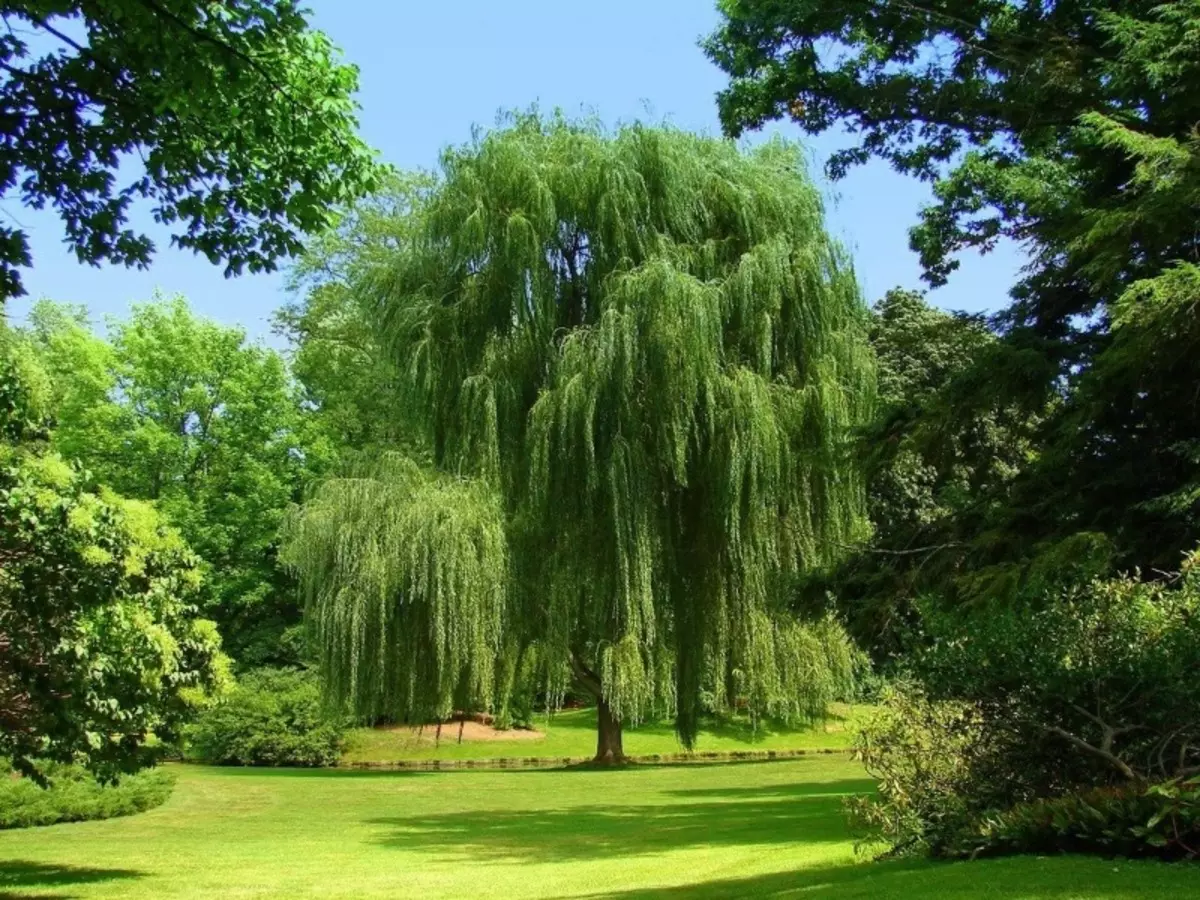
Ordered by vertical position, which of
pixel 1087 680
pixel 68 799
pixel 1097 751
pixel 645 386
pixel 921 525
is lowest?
pixel 68 799

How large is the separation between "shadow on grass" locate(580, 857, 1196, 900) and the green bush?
21.3m

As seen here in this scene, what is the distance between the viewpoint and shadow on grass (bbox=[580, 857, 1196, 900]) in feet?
21.0

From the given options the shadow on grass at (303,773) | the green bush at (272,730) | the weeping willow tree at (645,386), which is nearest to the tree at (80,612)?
the weeping willow tree at (645,386)

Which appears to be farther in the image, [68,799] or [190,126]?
[68,799]

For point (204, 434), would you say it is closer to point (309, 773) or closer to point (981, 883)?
point (309, 773)

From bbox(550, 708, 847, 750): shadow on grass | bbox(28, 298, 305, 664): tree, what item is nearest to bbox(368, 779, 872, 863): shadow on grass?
bbox(550, 708, 847, 750): shadow on grass

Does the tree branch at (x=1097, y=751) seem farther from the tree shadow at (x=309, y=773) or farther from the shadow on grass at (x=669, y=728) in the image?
the shadow on grass at (x=669, y=728)

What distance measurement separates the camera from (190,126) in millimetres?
7180

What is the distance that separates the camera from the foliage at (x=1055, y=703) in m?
8.15

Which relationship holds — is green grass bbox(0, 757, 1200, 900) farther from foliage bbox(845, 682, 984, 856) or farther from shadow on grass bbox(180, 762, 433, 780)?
shadow on grass bbox(180, 762, 433, 780)

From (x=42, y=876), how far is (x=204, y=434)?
28.5m

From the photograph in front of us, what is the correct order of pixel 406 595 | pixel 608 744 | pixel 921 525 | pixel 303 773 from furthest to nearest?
pixel 303 773, pixel 608 744, pixel 406 595, pixel 921 525

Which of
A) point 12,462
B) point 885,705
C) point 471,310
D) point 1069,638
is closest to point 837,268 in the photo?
point 471,310

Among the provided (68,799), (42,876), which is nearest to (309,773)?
(68,799)
